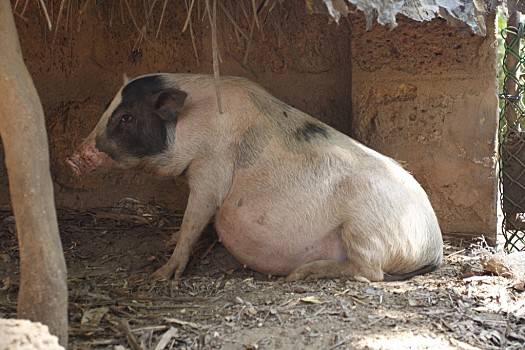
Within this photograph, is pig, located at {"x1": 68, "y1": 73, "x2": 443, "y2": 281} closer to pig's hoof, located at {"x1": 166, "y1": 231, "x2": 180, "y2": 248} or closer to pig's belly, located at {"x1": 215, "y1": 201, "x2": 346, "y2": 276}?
pig's belly, located at {"x1": 215, "y1": 201, "x2": 346, "y2": 276}

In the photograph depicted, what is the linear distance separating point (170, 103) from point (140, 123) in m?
0.20

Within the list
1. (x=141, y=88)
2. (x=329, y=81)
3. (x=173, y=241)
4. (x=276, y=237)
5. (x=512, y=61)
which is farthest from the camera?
(x=512, y=61)

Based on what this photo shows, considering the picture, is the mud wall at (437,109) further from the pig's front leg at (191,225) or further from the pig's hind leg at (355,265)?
the pig's front leg at (191,225)

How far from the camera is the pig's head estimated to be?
4258mm

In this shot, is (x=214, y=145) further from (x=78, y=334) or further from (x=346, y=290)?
(x=78, y=334)

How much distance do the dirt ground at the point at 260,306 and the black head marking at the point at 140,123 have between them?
0.72 metres

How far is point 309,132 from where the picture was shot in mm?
4297

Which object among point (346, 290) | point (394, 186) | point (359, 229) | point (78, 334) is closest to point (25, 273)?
point (78, 334)

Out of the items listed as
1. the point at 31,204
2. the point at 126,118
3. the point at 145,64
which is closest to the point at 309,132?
the point at 126,118

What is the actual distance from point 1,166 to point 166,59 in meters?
1.33

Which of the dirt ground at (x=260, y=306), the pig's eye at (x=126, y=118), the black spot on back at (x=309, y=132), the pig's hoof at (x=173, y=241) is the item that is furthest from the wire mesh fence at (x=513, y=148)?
the pig's eye at (x=126, y=118)

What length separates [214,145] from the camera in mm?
4254

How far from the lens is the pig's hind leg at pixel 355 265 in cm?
400

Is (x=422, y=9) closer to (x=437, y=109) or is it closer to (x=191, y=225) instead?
(x=437, y=109)
